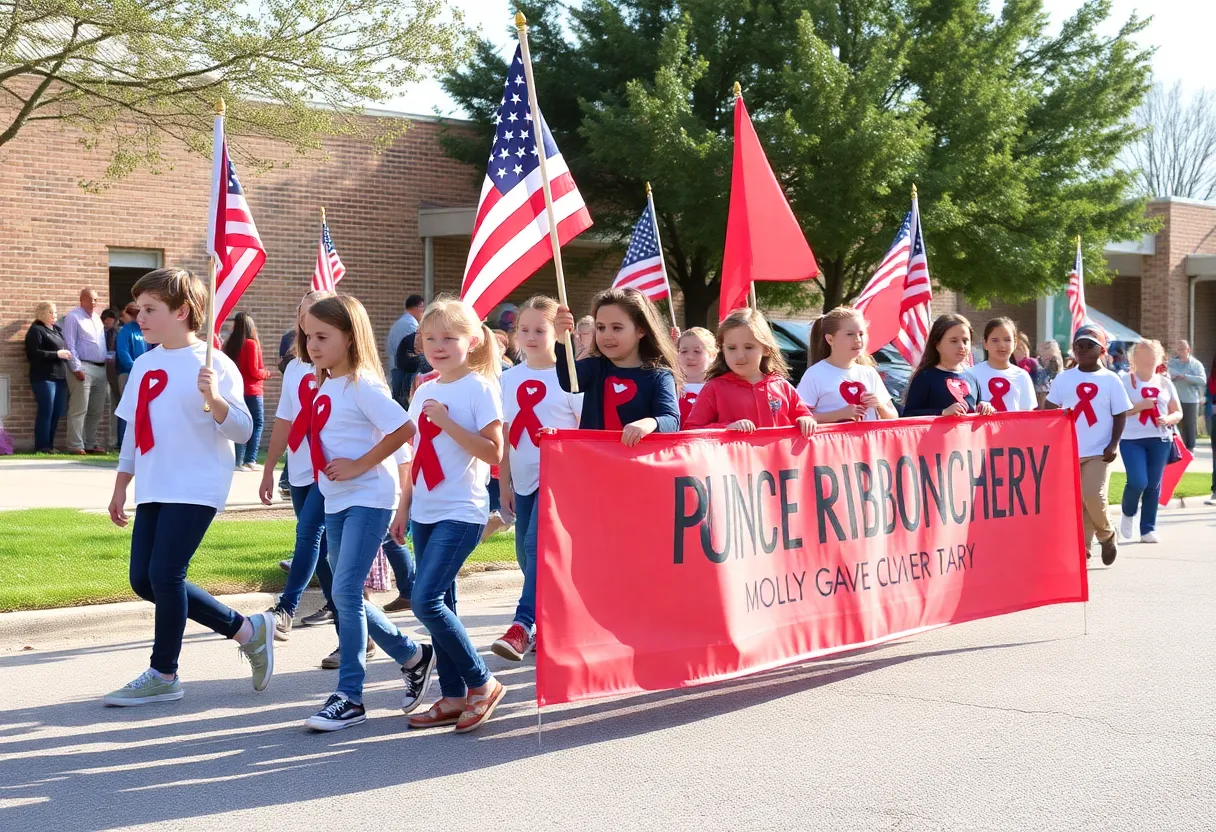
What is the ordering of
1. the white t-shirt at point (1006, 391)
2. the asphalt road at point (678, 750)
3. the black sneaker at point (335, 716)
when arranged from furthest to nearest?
the white t-shirt at point (1006, 391), the black sneaker at point (335, 716), the asphalt road at point (678, 750)

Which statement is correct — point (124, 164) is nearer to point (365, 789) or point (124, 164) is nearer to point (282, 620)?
point (282, 620)

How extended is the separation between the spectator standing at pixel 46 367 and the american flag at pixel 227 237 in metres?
11.8

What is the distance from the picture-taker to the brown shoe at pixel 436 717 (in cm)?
588

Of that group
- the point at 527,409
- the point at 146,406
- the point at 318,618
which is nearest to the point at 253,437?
the point at 318,618

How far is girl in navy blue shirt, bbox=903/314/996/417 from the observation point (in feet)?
27.6

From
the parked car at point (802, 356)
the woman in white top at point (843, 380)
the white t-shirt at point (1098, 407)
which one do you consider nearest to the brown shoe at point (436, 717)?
the woman in white top at point (843, 380)

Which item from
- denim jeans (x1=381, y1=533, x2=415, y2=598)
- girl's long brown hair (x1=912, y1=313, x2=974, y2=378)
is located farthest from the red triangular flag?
denim jeans (x1=381, y1=533, x2=415, y2=598)

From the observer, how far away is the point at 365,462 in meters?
5.80

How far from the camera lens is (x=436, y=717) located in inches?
232

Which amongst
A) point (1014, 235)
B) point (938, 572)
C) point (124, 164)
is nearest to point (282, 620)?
point (938, 572)

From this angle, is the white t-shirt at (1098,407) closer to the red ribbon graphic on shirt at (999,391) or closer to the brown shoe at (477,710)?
the red ribbon graphic on shirt at (999,391)

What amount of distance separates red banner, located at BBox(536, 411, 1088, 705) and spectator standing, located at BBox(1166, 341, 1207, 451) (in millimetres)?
13056

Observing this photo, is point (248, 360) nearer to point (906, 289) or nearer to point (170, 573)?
point (906, 289)

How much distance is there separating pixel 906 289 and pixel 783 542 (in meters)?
7.15
